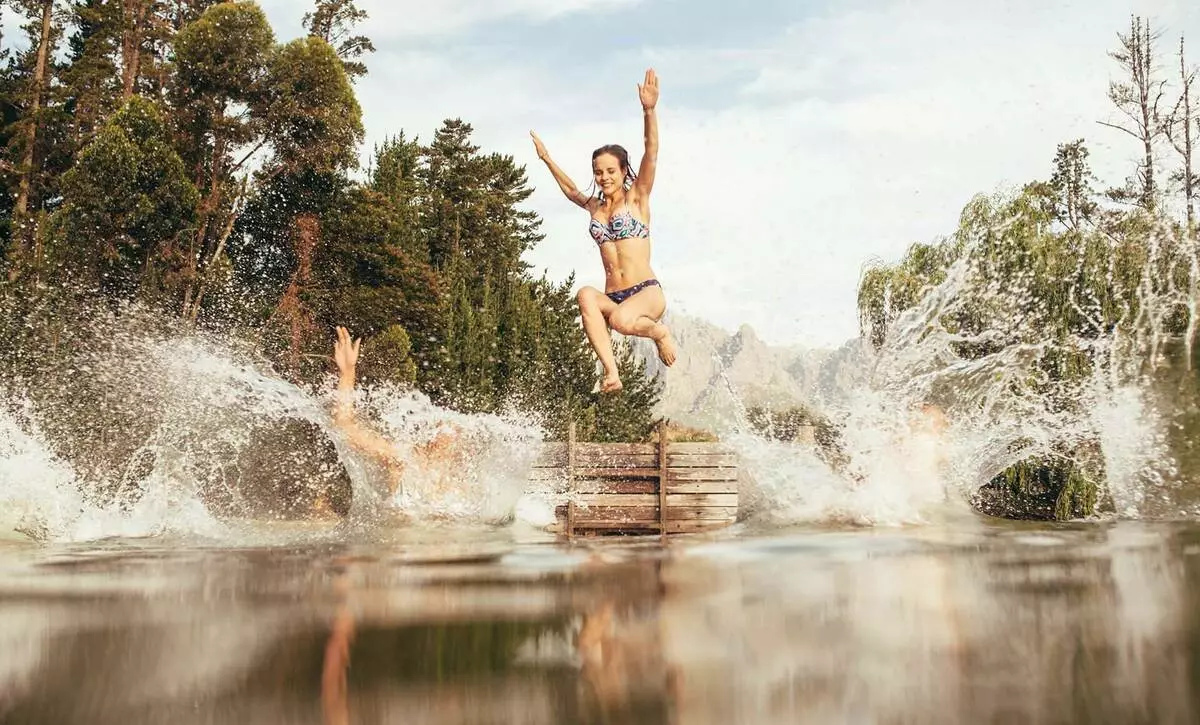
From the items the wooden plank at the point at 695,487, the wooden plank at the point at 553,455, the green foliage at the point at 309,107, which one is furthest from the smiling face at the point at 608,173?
the green foliage at the point at 309,107

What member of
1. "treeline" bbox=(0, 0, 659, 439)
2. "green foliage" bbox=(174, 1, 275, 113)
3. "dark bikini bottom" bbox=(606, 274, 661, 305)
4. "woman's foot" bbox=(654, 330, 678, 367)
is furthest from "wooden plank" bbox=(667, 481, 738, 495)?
"green foliage" bbox=(174, 1, 275, 113)

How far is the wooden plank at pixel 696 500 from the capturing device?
1150cm

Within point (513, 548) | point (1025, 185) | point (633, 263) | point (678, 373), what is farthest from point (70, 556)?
point (678, 373)

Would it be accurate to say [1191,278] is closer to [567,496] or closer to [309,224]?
[567,496]

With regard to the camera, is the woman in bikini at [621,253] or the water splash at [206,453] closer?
the woman in bikini at [621,253]

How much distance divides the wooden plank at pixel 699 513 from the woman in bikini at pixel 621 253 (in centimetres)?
419

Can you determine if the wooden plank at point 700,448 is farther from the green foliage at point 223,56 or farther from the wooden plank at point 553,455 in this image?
the green foliage at point 223,56

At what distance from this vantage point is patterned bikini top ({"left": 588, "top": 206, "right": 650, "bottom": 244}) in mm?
7367

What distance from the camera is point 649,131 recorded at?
6.99 m

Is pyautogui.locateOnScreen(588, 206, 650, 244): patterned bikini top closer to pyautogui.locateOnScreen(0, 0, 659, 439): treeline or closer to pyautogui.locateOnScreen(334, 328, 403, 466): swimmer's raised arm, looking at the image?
pyautogui.locateOnScreen(334, 328, 403, 466): swimmer's raised arm

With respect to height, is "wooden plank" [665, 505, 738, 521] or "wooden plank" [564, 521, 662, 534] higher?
"wooden plank" [665, 505, 738, 521]

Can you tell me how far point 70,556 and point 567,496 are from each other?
5.57m

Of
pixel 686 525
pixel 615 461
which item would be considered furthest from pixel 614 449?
pixel 686 525

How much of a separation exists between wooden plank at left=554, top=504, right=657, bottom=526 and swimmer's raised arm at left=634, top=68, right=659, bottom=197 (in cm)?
476
